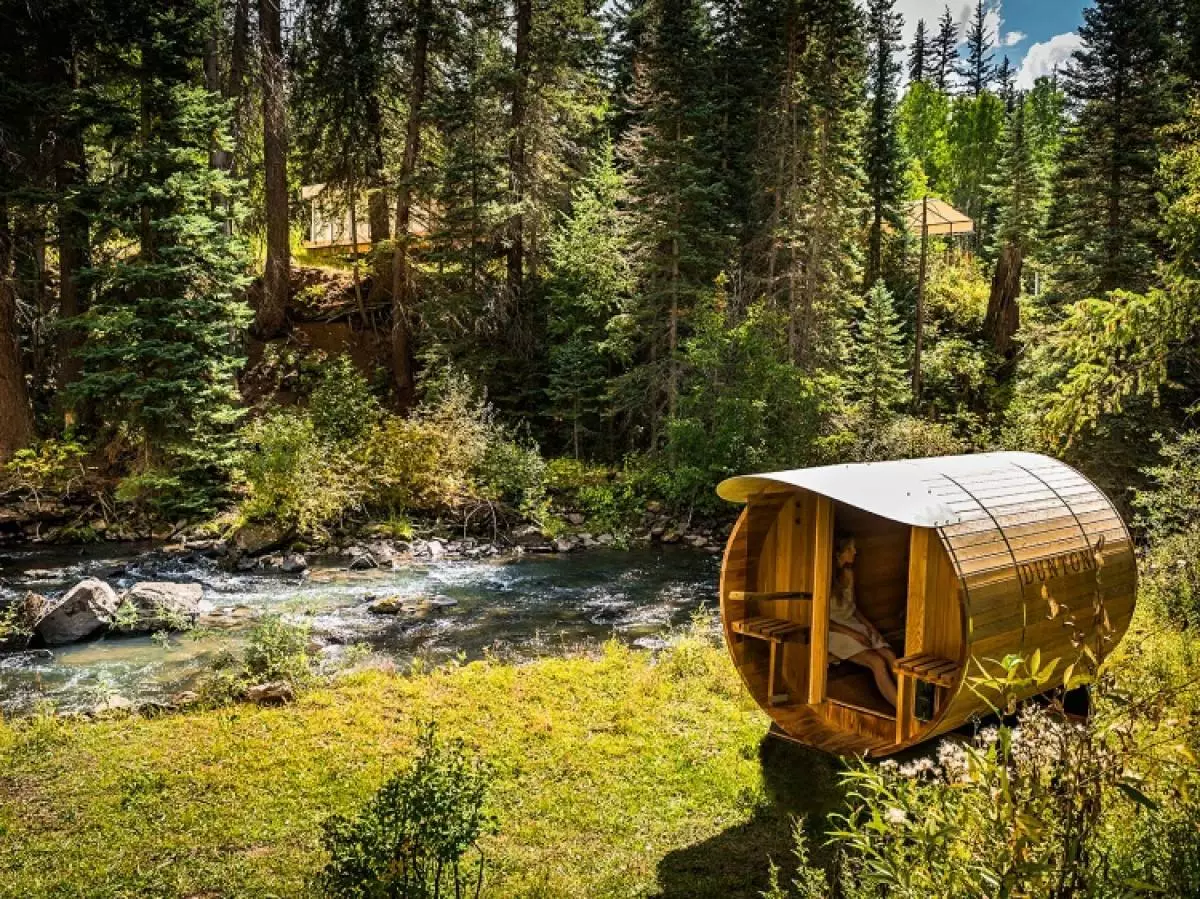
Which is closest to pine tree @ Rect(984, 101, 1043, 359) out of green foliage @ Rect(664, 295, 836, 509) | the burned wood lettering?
green foliage @ Rect(664, 295, 836, 509)

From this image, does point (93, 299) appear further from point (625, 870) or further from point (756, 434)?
point (625, 870)

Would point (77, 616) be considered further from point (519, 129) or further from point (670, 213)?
point (519, 129)

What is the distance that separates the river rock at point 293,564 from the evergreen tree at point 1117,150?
716 inches

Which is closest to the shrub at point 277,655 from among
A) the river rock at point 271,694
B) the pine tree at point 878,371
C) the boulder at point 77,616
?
the river rock at point 271,694

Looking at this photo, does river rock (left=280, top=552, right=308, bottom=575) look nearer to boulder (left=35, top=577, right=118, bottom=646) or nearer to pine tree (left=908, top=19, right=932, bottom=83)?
boulder (left=35, top=577, right=118, bottom=646)

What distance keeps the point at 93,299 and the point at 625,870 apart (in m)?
18.5

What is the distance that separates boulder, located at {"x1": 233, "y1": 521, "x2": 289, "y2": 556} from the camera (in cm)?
1648

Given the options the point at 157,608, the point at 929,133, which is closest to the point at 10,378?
the point at 157,608

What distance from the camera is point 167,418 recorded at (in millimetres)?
17109

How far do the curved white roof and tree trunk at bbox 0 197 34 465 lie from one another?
18.1 meters

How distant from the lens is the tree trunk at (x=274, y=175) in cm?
2181

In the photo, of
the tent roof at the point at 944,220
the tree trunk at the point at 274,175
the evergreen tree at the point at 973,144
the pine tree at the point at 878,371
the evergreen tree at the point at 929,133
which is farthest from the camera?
the evergreen tree at the point at 973,144

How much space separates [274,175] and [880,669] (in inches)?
888

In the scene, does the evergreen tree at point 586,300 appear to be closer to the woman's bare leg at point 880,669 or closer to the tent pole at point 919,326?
the tent pole at point 919,326
